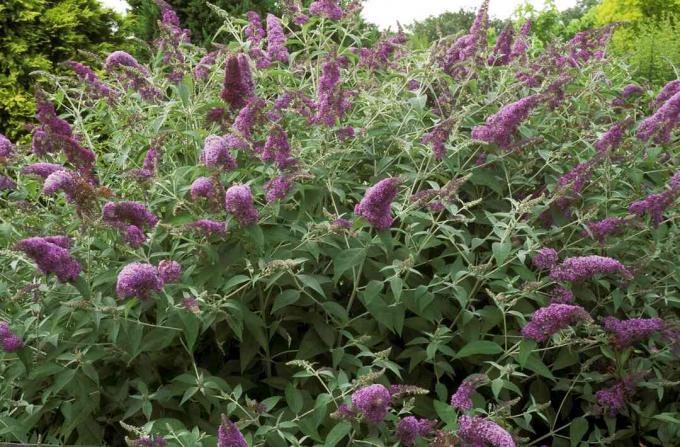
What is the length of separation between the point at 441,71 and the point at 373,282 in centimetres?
117

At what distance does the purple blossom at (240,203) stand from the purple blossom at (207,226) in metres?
0.07

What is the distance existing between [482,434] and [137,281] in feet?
3.62

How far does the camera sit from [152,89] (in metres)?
3.54

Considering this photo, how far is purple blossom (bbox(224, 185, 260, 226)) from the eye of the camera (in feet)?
8.31

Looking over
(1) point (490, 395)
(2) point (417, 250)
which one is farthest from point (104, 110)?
(1) point (490, 395)

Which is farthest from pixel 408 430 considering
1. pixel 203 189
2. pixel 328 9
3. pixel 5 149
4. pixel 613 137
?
pixel 328 9

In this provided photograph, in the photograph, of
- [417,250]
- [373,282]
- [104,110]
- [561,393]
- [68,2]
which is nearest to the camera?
[373,282]

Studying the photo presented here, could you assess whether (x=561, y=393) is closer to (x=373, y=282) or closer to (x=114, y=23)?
(x=373, y=282)

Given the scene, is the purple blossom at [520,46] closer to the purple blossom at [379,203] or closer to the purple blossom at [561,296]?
the purple blossom at [561,296]

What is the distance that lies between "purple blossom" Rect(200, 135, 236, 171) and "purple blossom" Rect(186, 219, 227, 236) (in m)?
0.20

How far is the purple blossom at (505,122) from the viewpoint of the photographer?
2.98 metres

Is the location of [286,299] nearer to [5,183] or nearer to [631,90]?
[5,183]

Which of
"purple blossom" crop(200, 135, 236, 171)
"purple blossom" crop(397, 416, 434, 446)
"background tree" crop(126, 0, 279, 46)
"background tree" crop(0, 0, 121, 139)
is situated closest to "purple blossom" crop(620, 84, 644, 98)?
"purple blossom" crop(200, 135, 236, 171)

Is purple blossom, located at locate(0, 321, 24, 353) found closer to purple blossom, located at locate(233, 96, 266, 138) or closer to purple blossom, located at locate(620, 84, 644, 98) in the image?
purple blossom, located at locate(233, 96, 266, 138)
